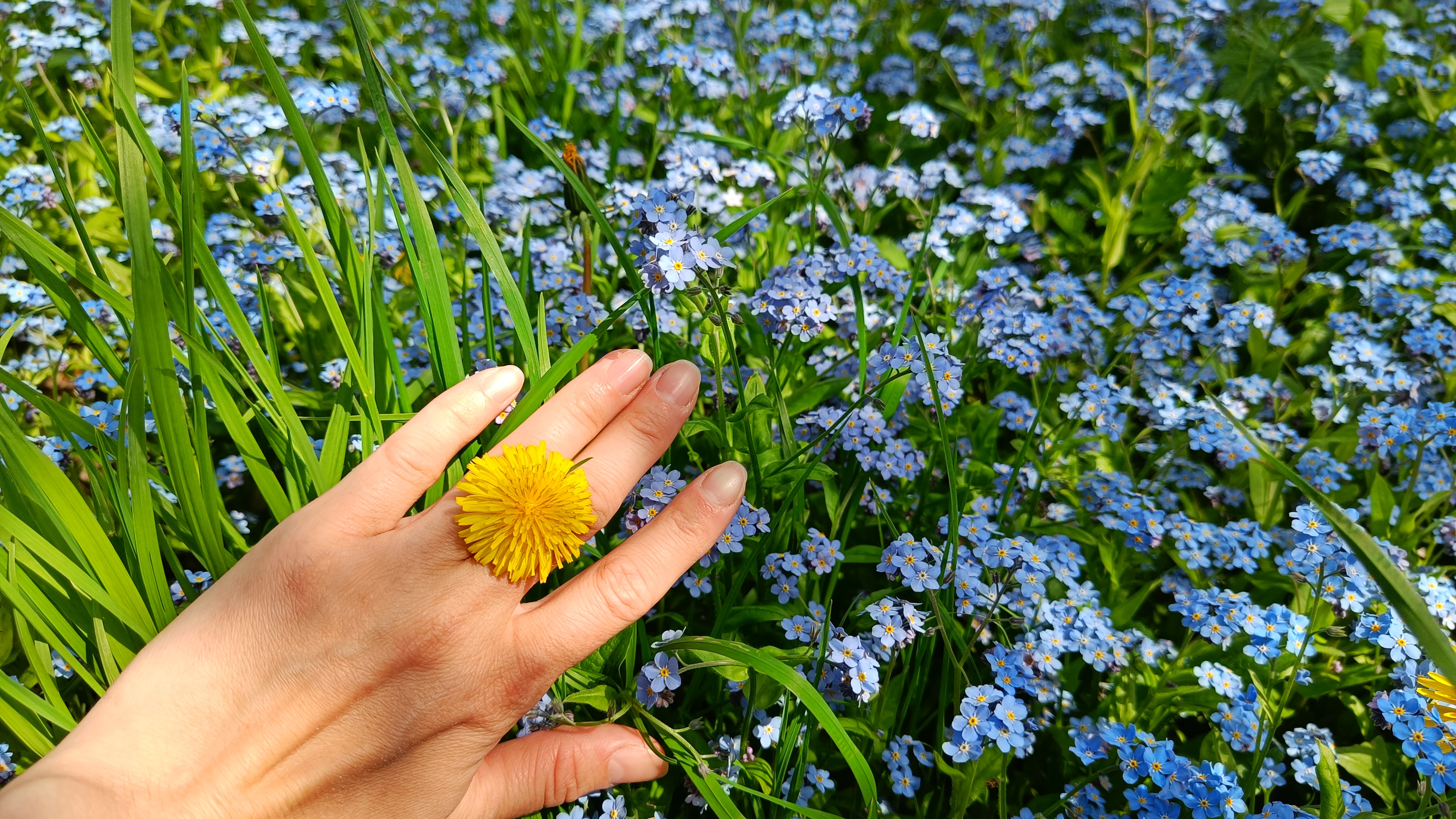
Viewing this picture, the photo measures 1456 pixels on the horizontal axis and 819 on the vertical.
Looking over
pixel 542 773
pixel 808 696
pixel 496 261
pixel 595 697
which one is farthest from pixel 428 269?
pixel 808 696

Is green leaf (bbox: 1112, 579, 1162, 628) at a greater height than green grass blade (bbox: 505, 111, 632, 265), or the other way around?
green grass blade (bbox: 505, 111, 632, 265)

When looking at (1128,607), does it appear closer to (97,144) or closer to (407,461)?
(407,461)

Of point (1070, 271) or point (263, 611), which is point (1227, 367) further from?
point (263, 611)

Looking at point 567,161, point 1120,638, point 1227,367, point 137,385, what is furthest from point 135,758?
point 1227,367

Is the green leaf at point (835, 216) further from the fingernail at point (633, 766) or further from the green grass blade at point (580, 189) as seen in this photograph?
the fingernail at point (633, 766)

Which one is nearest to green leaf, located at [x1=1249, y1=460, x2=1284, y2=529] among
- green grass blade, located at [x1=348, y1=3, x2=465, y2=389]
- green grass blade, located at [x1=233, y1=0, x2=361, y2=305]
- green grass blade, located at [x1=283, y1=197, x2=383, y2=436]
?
green grass blade, located at [x1=348, y1=3, x2=465, y2=389]

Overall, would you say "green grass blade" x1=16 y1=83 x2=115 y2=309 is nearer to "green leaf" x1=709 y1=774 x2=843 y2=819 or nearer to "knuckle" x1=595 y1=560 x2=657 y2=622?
"knuckle" x1=595 y1=560 x2=657 y2=622

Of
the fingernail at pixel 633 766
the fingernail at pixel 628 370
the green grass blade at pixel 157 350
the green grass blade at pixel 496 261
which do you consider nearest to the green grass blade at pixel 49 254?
the green grass blade at pixel 157 350

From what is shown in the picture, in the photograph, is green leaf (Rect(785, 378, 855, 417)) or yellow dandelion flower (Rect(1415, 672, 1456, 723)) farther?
green leaf (Rect(785, 378, 855, 417))
